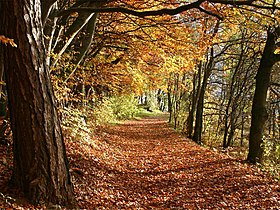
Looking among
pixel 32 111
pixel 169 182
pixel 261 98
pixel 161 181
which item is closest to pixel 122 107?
pixel 261 98

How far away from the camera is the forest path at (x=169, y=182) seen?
5.89m

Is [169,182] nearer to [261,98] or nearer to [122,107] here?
[261,98]

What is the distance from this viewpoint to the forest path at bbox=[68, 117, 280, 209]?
589 cm

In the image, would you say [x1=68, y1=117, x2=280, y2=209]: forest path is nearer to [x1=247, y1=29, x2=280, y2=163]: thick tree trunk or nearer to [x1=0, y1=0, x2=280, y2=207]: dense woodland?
[x1=247, y1=29, x2=280, y2=163]: thick tree trunk

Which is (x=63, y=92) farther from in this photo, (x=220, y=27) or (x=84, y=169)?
(x=220, y=27)

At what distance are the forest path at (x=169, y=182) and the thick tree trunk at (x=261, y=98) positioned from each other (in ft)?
2.40

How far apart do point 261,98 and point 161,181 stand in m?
4.30

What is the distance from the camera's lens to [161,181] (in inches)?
296

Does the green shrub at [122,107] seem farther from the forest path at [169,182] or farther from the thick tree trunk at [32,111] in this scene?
the thick tree trunk at [32,111]

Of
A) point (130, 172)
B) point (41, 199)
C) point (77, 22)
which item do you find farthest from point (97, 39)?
point (41, 199)

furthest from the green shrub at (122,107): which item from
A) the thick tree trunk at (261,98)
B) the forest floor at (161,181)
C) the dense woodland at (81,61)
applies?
the thick tree trunk at (261,98)

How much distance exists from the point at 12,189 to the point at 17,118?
3.95 ft

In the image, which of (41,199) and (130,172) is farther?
(130,172)

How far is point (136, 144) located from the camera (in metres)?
13.4
